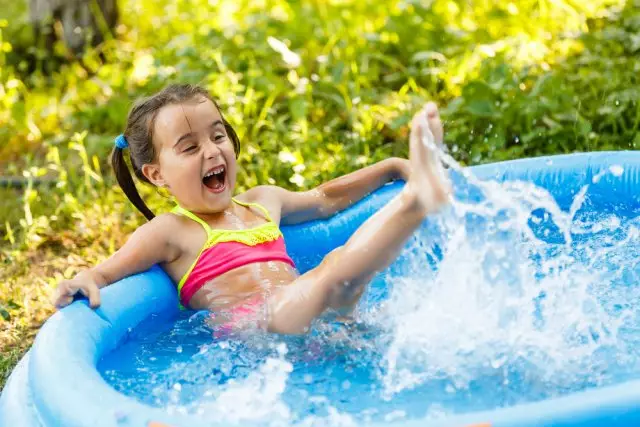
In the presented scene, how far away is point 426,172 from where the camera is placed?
87.3 inches

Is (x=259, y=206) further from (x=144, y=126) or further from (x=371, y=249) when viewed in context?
(x=371, y=249)

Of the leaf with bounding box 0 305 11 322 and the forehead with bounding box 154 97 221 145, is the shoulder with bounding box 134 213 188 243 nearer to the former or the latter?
the forehead with bounding box 154 97 221 145

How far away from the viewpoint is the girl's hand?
99.2 inches

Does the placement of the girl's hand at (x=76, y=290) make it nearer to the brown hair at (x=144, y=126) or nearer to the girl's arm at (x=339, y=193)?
the brown hair at (x=144, y=126)

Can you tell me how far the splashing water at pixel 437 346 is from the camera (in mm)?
2156

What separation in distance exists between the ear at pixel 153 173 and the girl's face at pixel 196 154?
0.03 metres

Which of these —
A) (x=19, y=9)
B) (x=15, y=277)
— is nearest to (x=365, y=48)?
(x=15, y=277)

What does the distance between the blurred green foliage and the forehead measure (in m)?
0.81

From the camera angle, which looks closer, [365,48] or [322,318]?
[322,318]

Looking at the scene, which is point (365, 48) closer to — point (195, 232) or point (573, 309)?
point (195, 232)

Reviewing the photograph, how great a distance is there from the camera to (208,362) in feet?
7.97

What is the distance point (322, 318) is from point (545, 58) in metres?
2.51

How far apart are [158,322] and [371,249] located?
80 cm

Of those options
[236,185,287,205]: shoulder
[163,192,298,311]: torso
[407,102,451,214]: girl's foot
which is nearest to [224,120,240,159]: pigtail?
[236,185,287,205]: shoulder
